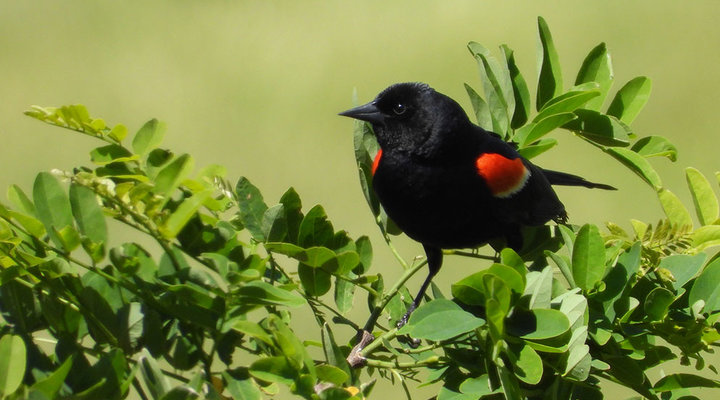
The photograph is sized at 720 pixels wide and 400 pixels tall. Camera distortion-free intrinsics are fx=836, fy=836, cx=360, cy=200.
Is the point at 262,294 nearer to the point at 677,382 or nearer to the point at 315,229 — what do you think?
the point at 315,229

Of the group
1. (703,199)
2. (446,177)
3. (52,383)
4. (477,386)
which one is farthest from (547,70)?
(52,383)

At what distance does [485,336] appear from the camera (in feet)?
3.45

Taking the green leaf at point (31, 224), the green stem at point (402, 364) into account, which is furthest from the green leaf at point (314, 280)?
the green leaf at point (31, 224)

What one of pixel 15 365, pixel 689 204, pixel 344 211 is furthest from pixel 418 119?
pixel 689 204

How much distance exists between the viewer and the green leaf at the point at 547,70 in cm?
153

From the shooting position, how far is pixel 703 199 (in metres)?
1.31

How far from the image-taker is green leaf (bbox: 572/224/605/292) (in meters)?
1.10

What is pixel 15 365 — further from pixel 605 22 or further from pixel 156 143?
pixel 605 22

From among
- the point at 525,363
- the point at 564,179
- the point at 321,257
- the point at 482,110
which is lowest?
the point at 564,179

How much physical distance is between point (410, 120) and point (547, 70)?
55 centimetres

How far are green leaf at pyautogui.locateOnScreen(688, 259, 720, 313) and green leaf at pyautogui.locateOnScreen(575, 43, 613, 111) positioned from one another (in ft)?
1.59

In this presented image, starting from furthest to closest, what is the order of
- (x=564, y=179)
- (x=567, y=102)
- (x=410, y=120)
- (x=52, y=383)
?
(x=564, y=179), (x=410, y=120), (x=567, y=102), (x=52, y=383)

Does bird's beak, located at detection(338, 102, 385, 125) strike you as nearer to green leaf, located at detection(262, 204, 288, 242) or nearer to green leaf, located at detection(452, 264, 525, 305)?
green leaf, located at detection(262, 204, 288, 242)

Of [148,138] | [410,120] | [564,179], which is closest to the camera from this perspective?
[148,138]
